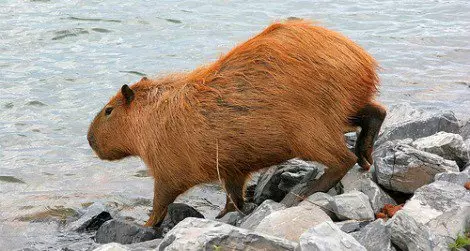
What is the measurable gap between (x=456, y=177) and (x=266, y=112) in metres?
1.23

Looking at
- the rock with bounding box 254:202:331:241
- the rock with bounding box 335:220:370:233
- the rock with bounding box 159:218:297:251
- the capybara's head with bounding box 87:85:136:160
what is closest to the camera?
the rock with bounding box 159:218:297:251

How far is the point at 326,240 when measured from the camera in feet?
11.9

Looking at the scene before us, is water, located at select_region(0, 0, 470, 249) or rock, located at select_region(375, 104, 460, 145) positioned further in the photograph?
water, located at select_region(0, 0, 470, 249)

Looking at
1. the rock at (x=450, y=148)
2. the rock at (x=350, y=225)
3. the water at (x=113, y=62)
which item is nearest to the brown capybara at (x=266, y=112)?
the rock at (x=450, y=148)

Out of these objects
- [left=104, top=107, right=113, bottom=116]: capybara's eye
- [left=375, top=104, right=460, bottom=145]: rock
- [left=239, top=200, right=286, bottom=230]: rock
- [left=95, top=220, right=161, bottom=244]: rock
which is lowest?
[left=95, top=220, right=161, bottom=244]: rock

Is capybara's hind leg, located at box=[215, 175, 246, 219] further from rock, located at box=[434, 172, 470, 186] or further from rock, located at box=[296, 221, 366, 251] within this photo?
rock, located at box=[296, 221, 366, 251]

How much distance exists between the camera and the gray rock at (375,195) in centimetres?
509

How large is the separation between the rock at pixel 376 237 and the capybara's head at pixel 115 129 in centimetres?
228

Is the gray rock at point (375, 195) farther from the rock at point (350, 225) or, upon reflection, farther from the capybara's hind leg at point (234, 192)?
the capybara's hind leg at point (234, 192)

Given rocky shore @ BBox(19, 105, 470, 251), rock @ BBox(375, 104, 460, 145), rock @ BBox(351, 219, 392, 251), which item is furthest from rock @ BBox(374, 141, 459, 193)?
rock @ BBox(351, 219, 392, 251)

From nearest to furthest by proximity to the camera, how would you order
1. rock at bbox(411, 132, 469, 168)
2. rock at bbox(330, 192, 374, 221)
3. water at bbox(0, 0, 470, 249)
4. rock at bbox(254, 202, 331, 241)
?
rock at bbox(254, 202, 331, 241), rock at bbox(330, 192, 374, 221), rock at bbox(411, 132, 469, 168), water at bbox(0, 0, 470, 249)

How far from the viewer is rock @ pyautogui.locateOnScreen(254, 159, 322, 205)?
601 cm

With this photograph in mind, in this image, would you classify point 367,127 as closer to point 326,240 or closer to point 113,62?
point 326,240

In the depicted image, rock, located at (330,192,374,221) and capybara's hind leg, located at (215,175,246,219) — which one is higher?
rock, located at (330,192,374,221)
